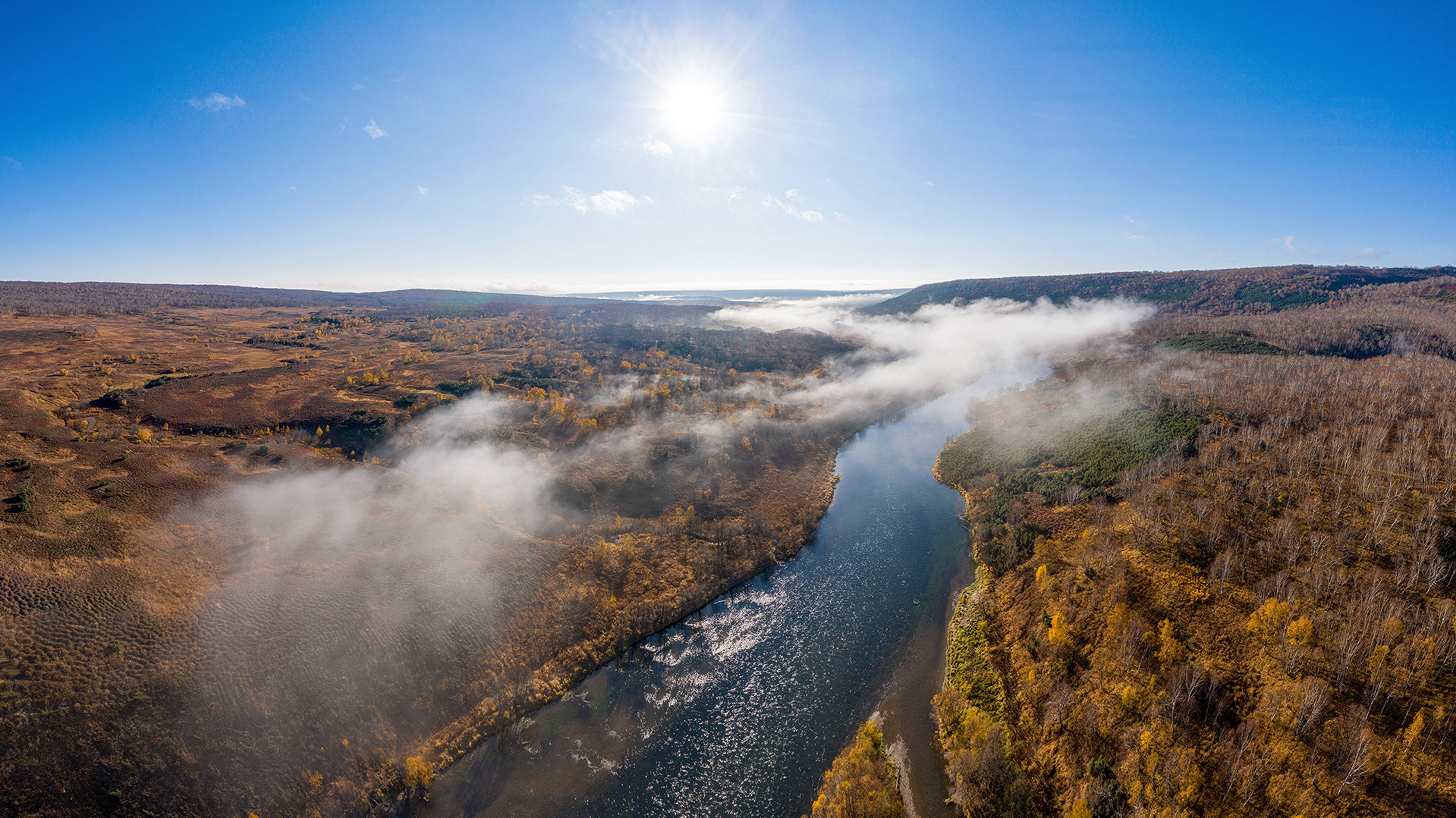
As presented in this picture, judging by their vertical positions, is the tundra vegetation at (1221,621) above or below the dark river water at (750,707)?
above

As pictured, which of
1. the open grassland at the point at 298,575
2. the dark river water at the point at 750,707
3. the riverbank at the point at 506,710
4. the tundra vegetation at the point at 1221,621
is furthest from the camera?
the dark river water at the point at 750,707

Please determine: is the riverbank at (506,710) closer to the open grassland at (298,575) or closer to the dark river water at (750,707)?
the open grassland at (298,575)

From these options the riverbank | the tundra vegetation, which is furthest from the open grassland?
the tundra vegetation

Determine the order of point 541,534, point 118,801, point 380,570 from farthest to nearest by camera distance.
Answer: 1. point 541,534
2. point 380,570
3. point 118,801

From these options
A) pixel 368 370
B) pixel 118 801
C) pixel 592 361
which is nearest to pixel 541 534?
pixel 118 801

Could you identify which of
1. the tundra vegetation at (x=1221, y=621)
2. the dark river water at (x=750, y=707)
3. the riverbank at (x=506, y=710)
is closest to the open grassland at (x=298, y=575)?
the riverbank at (x=506, y=710)

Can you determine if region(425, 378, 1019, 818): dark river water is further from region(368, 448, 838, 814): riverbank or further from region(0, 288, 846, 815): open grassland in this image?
region(0, 288, 846, 815): open grassland

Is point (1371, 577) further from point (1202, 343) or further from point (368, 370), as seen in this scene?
point (368, 370)

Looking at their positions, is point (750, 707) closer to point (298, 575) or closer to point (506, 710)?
point (506, 710)
